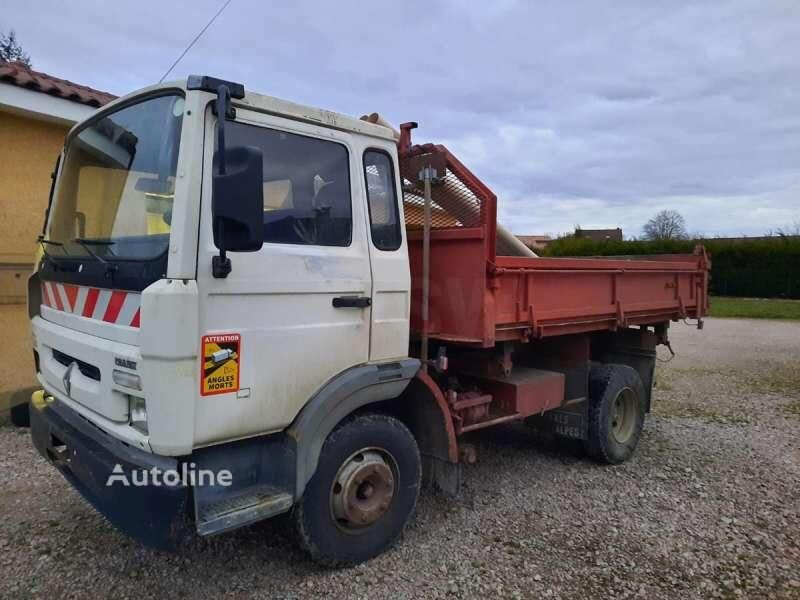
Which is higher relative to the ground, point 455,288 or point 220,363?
point 455,288

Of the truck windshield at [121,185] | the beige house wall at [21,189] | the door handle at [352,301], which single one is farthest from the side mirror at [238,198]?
the beige house wall at [21,189]

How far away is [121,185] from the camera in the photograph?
9.62 feet

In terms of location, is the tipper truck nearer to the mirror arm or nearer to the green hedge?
the mirror arm

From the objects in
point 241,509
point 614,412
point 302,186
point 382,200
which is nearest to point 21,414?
point 241,509

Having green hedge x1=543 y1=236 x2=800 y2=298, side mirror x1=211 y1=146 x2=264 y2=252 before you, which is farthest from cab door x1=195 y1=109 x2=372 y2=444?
green hedge x1=543 y1=236 x2=800 y2=298

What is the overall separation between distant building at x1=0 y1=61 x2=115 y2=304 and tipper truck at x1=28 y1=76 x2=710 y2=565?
8.73 feet

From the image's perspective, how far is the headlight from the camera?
2562 mm

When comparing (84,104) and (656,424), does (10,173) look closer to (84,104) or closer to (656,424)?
(84,104)

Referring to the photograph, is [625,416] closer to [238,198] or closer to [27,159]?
[238,198]

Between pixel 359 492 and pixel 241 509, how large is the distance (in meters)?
0.79

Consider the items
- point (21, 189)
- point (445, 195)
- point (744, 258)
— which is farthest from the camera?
point (744, 258)

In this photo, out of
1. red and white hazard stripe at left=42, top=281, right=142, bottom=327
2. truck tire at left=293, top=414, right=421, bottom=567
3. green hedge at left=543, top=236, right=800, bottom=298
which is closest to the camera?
red and white hazard stripe at left=42, top=281, right=142, bottom=327

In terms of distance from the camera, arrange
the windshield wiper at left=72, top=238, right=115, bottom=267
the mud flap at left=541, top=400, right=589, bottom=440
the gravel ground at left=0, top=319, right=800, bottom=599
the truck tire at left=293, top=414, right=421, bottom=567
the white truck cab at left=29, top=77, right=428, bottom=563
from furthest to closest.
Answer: the mud flap at left=541, top=400, right=589, bottom=440 < the gravel ground at left=0, top=319, right=800, bottom=599 < the truck tire at left=293, top=414, right=421, bottom=567 < the windshield wiper at left=72, top=238, right=115, bottom=267 < the white truck cab at left=29, top=77, right=428, bottom=563

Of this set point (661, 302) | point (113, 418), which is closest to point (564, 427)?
point (661, 302)
